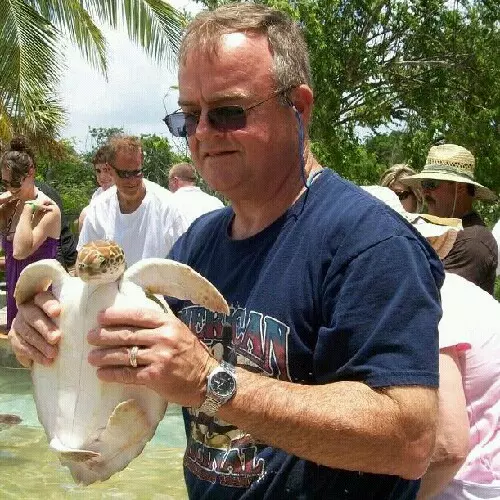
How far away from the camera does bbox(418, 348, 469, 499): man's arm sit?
2.00 metres

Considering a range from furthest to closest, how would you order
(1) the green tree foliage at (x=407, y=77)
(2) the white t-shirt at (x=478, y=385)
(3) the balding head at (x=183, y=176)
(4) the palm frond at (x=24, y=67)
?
(1) the green tree foliage at (x=407, y=77), (4) the palm frond at (x=24, y=67), (3) the balding head at (x=183, y=176), (2) the white t-shirt at (x=478, y=385)

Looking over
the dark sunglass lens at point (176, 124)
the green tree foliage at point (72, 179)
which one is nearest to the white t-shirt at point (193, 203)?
the dark sunglass lens at point (176, 124)

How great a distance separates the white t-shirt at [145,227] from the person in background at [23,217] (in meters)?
0.85

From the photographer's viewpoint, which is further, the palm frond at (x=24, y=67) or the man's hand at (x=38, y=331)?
the palm frond at (x=24, y=67)

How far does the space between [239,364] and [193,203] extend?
15.3 ft

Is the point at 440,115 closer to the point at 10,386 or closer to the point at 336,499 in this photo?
the point at 10,386

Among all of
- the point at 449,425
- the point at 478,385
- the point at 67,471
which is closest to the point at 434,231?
the point at 478,385

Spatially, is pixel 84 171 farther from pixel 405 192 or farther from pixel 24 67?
pixel 405 192

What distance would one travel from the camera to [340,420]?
1550mm

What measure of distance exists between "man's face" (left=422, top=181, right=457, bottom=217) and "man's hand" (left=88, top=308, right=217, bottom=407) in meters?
3.58

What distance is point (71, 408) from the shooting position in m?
1.86

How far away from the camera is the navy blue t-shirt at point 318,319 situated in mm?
1581

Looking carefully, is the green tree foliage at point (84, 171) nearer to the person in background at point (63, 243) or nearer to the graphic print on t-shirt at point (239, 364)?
the person in background at point (63, 243)

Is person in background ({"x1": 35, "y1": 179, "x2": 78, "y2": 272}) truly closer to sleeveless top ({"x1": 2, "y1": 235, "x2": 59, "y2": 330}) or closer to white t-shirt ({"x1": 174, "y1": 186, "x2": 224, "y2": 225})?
sleeveless top ({"x1": 2, "y1": 235, "x2": 59, "y2": 330})
